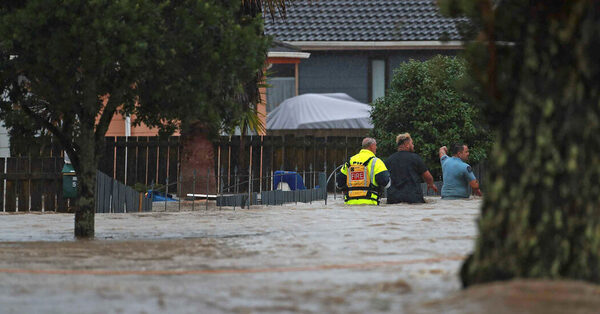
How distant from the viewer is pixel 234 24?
11984 mm

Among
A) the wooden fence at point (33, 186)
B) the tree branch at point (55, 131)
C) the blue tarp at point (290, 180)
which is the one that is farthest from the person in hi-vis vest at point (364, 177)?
the tree branch at point (55, 131)

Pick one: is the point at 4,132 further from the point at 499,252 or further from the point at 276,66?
the point at 499,252

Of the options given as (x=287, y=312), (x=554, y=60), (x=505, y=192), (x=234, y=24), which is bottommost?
(x=287, y=312)

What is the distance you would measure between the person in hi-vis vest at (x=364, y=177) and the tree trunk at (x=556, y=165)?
1177 centimetres

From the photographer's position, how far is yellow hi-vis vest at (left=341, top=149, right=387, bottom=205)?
59.0 ft

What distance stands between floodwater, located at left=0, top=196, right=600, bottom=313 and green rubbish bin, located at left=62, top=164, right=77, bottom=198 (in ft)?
5.01

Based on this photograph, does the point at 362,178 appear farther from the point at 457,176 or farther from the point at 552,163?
the point at 552,163

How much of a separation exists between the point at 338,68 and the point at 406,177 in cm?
1446

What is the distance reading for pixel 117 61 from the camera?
465 inches

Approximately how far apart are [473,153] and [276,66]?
10.5 meters

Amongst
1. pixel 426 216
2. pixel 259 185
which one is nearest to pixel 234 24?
pixel 426 216

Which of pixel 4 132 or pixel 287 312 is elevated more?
pixel 4 132

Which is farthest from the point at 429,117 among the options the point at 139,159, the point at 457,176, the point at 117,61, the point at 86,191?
the point at 117,61

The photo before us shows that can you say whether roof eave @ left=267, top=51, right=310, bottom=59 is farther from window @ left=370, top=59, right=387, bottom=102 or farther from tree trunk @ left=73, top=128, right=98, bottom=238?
tree trunk @ left=73, top=128, right=98, bottom=238
